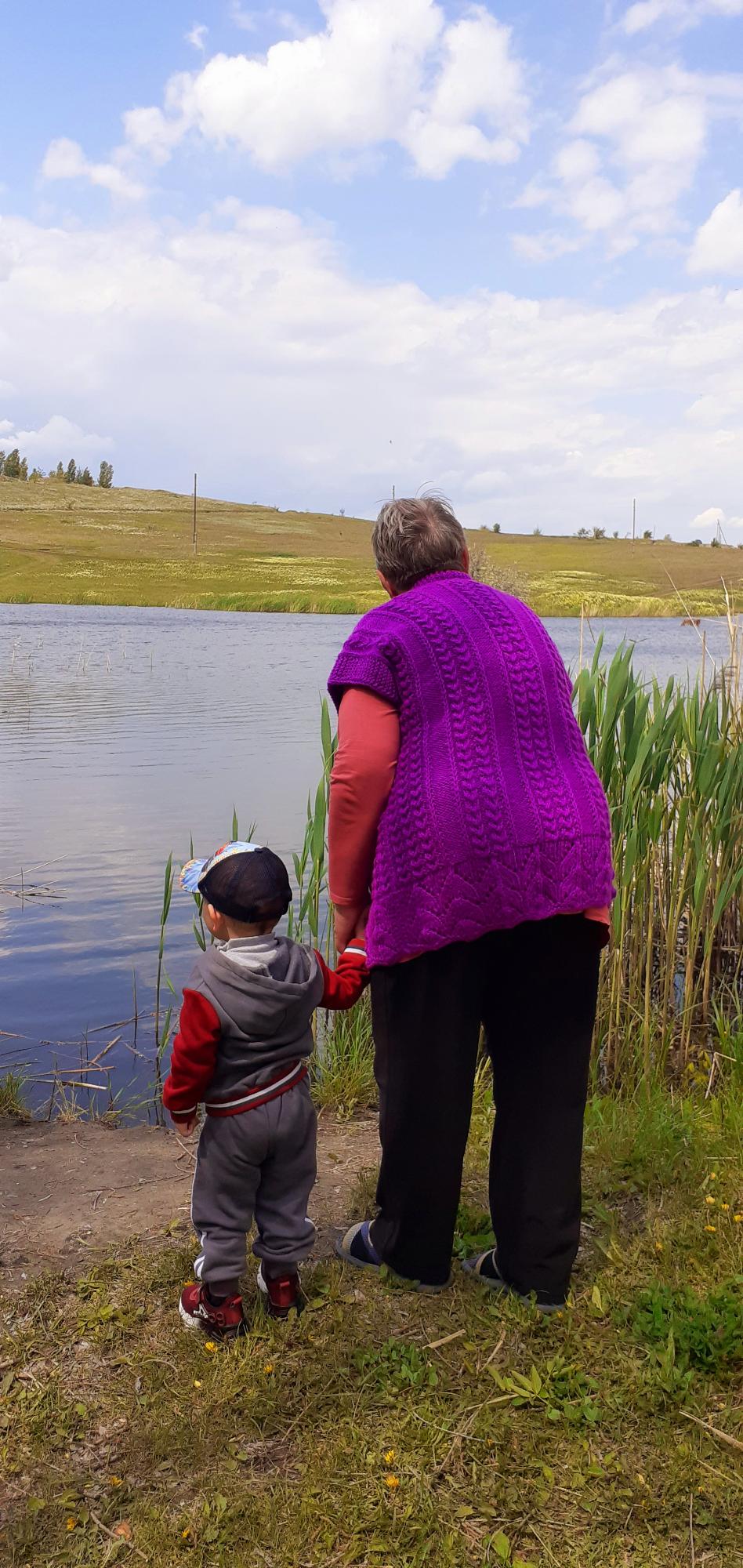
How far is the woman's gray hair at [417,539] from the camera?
8.79 feet

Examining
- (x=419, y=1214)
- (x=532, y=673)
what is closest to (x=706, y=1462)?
(x=419, y=1214)

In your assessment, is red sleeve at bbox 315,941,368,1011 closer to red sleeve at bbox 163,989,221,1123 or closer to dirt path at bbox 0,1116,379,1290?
red sleeve at bbox 163,989,221,1123

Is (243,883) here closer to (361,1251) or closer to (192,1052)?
(192,1052)

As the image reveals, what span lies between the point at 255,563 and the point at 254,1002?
58.4 meters

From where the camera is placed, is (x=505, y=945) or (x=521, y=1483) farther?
(x=505, y=945)

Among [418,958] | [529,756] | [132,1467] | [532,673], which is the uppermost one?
[532,673]

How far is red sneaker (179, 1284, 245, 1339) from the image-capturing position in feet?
8.92

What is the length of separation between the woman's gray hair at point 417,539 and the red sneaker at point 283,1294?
1702 millimetres

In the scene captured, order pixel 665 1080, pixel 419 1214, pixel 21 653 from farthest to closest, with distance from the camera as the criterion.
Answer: pixel 21 653 → pixel 665 1080 → pixel 419 1214

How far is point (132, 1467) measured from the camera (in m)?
2.35

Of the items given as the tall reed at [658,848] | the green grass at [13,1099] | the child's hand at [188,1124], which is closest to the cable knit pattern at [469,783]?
the child's hand at [188,1124]

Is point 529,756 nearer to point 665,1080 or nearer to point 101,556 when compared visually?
point 665,1080

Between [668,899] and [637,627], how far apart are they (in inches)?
1376

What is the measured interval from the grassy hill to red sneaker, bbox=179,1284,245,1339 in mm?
25373
